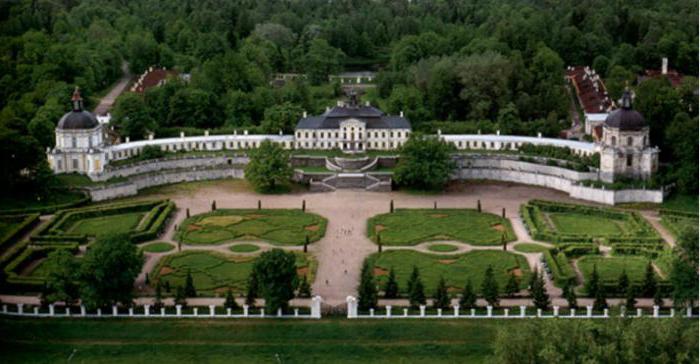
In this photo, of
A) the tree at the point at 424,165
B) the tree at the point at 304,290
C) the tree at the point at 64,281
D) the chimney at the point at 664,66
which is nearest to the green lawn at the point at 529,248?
the tree at the point at 304,290

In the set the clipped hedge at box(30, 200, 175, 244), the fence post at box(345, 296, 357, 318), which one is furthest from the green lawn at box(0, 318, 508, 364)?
the clipped hedge at box(30, 200, 175, 244)

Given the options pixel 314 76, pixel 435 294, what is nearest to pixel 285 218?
pixel 435 294

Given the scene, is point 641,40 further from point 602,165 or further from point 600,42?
point 602,165

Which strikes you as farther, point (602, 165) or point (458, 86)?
point (458, 86)

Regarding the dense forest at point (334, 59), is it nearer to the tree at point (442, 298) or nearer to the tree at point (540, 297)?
the tree at point (540, 297)

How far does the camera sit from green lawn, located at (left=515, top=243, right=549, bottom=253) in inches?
2665

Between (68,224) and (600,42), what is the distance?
7789 centimetres

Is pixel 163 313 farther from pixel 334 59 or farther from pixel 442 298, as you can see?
pixel 334 59

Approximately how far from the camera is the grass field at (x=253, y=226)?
71062 millimetres

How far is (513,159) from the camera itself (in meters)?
89.9

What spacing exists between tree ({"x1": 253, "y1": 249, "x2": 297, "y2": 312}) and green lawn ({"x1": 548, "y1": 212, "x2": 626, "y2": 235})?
74.2 feet

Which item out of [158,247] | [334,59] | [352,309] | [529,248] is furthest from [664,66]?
[352,309]

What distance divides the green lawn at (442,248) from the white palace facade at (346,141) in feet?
63.3

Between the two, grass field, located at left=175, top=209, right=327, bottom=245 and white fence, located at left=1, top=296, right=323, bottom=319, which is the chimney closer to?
grass field, located at left=175, top=209, right=327, bottom=245
